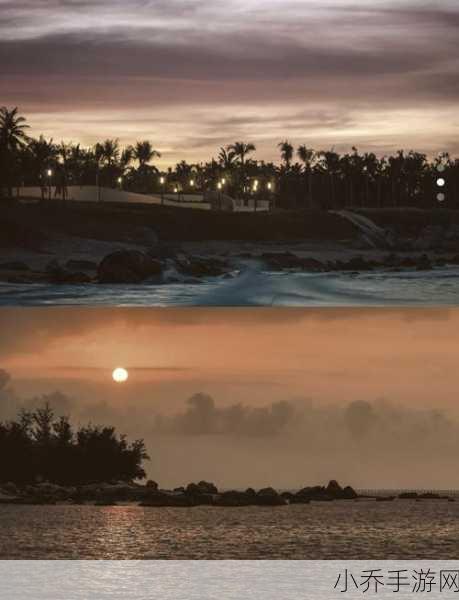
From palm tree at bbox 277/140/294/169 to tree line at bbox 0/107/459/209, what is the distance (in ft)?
0.08

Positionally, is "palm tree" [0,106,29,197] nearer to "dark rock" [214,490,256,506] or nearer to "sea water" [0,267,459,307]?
"sea water" [0,267,459,307]

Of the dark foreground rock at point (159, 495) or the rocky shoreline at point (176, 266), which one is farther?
the dark foreground rock at point (159, 495)

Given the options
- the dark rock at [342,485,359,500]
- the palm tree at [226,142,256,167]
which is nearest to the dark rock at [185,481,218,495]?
the dark rock at [342,485,359,500]

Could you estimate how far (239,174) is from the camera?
15.6m

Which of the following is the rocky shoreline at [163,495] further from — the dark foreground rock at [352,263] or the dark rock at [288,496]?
the dark foreground rock at [352,263]

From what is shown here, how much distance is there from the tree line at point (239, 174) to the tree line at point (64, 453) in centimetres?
3332

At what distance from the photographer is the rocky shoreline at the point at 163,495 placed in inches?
2047

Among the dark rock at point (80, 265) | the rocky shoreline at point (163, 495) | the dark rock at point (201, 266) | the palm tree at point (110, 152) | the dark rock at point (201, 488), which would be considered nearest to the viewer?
the dark rock at point (80, 265)

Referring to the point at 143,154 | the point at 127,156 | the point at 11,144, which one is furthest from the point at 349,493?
the point at 11,144

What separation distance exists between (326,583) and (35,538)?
1250 cm

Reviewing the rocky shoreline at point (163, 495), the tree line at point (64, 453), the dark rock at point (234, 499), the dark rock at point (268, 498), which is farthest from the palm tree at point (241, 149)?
the dark rock at point (268, 498)

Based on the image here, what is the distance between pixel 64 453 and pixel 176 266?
1440 inches

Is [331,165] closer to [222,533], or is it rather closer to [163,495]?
[222,533]

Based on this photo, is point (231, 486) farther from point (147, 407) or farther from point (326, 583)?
point (326, 583)
